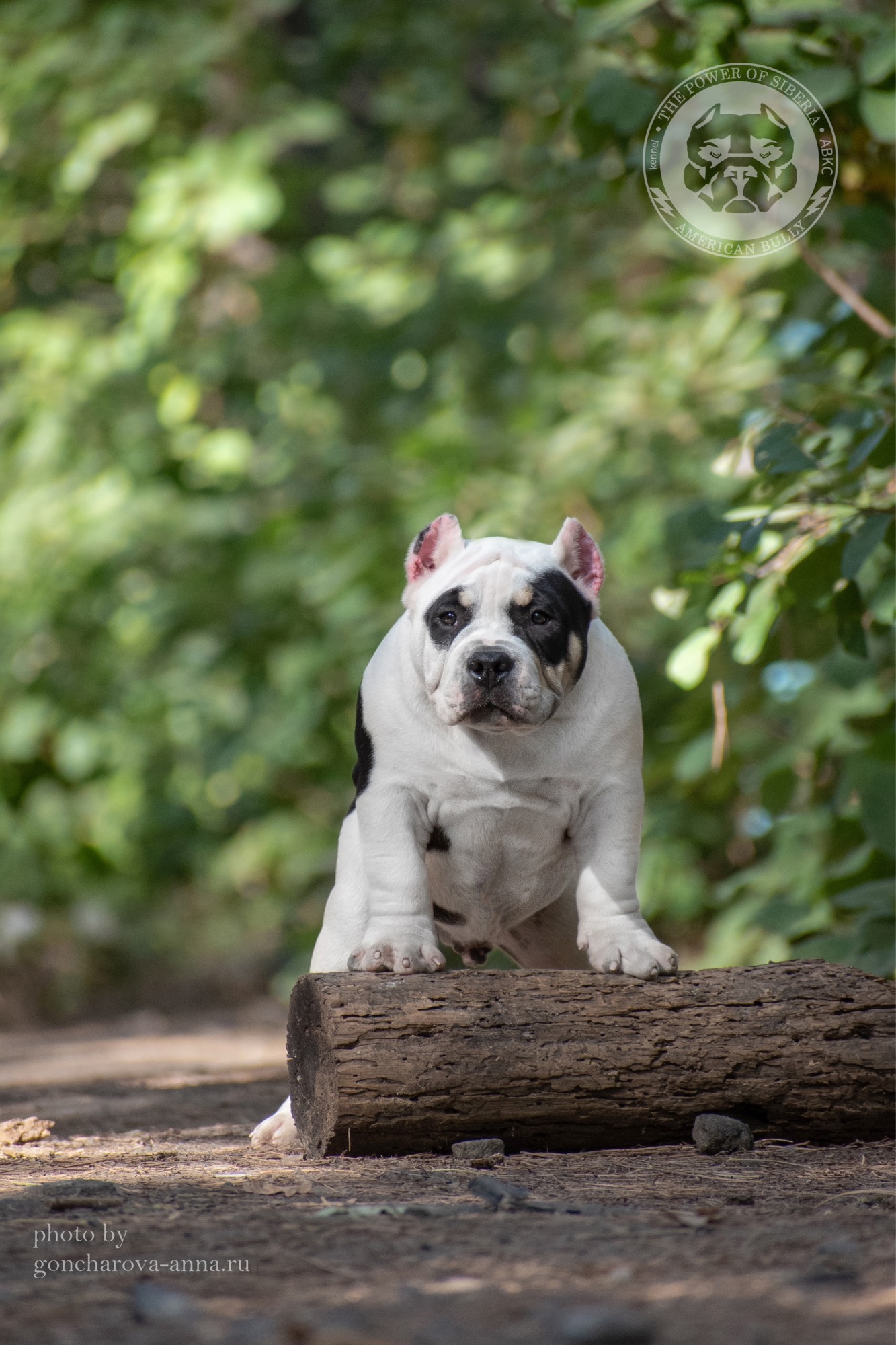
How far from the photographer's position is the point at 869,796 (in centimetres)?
424

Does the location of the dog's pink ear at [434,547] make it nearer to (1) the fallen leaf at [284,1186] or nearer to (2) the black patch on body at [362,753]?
(2) the black patch on body at [362,753]

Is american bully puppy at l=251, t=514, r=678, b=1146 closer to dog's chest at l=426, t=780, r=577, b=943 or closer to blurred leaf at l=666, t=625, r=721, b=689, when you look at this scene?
dog's chest at l=426, t=780, r=577, b=943

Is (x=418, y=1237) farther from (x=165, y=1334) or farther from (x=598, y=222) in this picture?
(x=598, y=222)

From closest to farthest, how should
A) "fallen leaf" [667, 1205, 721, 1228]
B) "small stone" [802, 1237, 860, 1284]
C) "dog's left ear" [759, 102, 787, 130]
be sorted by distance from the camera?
1. "small stone" [802, 1237, 860, 1284]
2. "fallen leaf" [667, 1205, 721, 1228]
3. "dog's left ear" [759, 102, 787, 130]

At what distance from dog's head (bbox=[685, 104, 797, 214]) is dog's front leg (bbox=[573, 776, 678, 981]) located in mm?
2651

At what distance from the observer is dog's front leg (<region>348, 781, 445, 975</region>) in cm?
342

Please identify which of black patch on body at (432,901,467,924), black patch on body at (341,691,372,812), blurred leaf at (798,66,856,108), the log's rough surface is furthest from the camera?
blurred leaf at (798,66,856,108)

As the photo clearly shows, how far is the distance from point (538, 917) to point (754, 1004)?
78 cm

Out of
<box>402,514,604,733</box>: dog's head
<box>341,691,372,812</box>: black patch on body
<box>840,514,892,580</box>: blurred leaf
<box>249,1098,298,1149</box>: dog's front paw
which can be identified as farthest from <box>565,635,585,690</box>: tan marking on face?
<box>249,1098,298,1149</box>: dog's front paw

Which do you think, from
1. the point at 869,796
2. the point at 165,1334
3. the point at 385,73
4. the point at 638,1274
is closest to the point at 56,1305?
the point at 165,1334

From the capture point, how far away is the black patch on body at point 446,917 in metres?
3.91

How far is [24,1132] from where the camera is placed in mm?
3777

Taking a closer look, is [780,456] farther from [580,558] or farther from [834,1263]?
[834,1263]

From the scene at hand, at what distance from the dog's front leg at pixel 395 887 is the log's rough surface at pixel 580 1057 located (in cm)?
7
